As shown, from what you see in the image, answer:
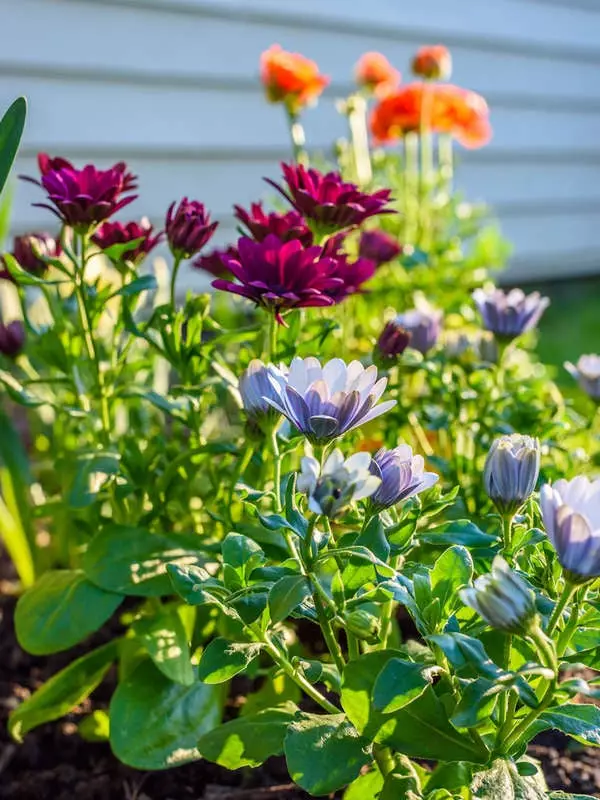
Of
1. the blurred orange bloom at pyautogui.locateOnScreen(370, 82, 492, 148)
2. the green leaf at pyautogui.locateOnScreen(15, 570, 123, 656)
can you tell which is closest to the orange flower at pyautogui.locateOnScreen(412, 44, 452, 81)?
the blurred orange bloom at pyautogui.locateOnScreen(370, 82, 492, 148)

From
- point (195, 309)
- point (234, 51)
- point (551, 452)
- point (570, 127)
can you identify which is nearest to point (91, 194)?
point (195, 309)

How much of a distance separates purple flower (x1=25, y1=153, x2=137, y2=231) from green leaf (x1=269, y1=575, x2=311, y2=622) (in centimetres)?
45

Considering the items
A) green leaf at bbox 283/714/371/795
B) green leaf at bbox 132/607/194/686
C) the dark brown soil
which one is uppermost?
green leaf at bbox 283/714/371/795

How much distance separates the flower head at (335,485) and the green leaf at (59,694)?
1.93 feet

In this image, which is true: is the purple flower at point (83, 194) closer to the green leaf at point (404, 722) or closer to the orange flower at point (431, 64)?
the green leaf at point (404, 722)

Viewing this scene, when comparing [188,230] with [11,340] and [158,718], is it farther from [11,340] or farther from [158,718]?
[158,718]

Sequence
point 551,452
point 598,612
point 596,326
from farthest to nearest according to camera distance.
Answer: point 596,326
point 551,452
point 598,612

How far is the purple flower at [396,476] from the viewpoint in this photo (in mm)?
743

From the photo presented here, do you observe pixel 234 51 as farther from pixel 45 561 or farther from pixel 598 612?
pixel 598 612

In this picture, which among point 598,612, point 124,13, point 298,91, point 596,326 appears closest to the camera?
point 598,612

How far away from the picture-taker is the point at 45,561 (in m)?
1.51

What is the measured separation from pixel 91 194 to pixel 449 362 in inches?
22.3

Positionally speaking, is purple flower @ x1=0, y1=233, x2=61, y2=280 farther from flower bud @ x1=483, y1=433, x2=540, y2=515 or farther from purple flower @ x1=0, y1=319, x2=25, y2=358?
flower bud @ x1=483, y1=433, x2=540, y2=515

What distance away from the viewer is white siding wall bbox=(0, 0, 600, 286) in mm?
2629
